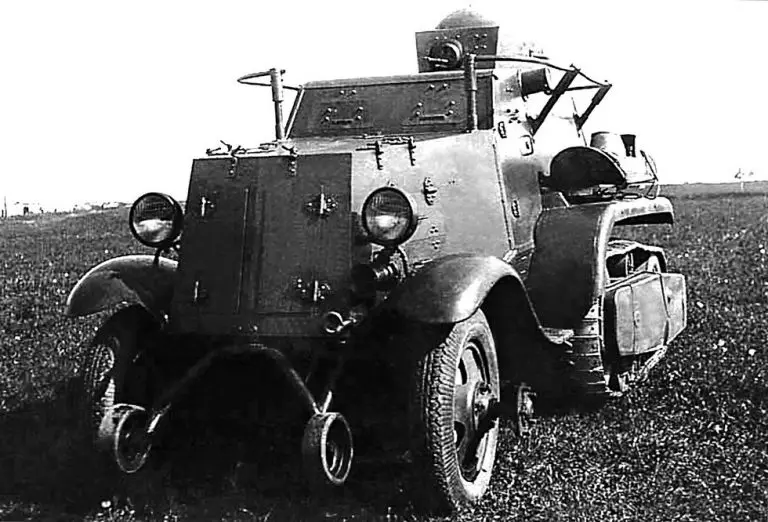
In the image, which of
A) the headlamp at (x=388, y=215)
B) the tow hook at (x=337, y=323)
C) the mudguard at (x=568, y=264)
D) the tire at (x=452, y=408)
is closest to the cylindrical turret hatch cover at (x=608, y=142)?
the mudguard at (x=568, y=264)

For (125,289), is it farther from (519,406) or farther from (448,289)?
(519,406)

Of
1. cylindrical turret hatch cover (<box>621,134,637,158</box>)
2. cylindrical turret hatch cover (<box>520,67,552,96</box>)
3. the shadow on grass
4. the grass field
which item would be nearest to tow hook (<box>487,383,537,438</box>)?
the grass field

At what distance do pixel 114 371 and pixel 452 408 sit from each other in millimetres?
1718

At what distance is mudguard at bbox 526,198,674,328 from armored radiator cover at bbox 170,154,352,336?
4.58ft

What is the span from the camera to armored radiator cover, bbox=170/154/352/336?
530 cm

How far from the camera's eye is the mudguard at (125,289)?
575cm

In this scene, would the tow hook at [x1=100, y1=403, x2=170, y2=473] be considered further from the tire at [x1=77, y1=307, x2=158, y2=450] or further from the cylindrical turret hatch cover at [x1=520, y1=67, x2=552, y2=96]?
the cylindrical turret hatch cover at [x1=520, y1=67, x2=552, y2=96]

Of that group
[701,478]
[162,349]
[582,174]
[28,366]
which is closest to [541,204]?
[582,174]

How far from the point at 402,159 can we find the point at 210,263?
1117 millimetres

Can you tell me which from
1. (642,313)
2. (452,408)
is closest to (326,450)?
(452,408)

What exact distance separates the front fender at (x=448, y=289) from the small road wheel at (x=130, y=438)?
136 cm

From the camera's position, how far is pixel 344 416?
212 inches

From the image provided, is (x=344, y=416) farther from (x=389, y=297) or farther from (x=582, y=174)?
(x=582, y=174)

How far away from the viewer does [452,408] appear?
16.3 ft
